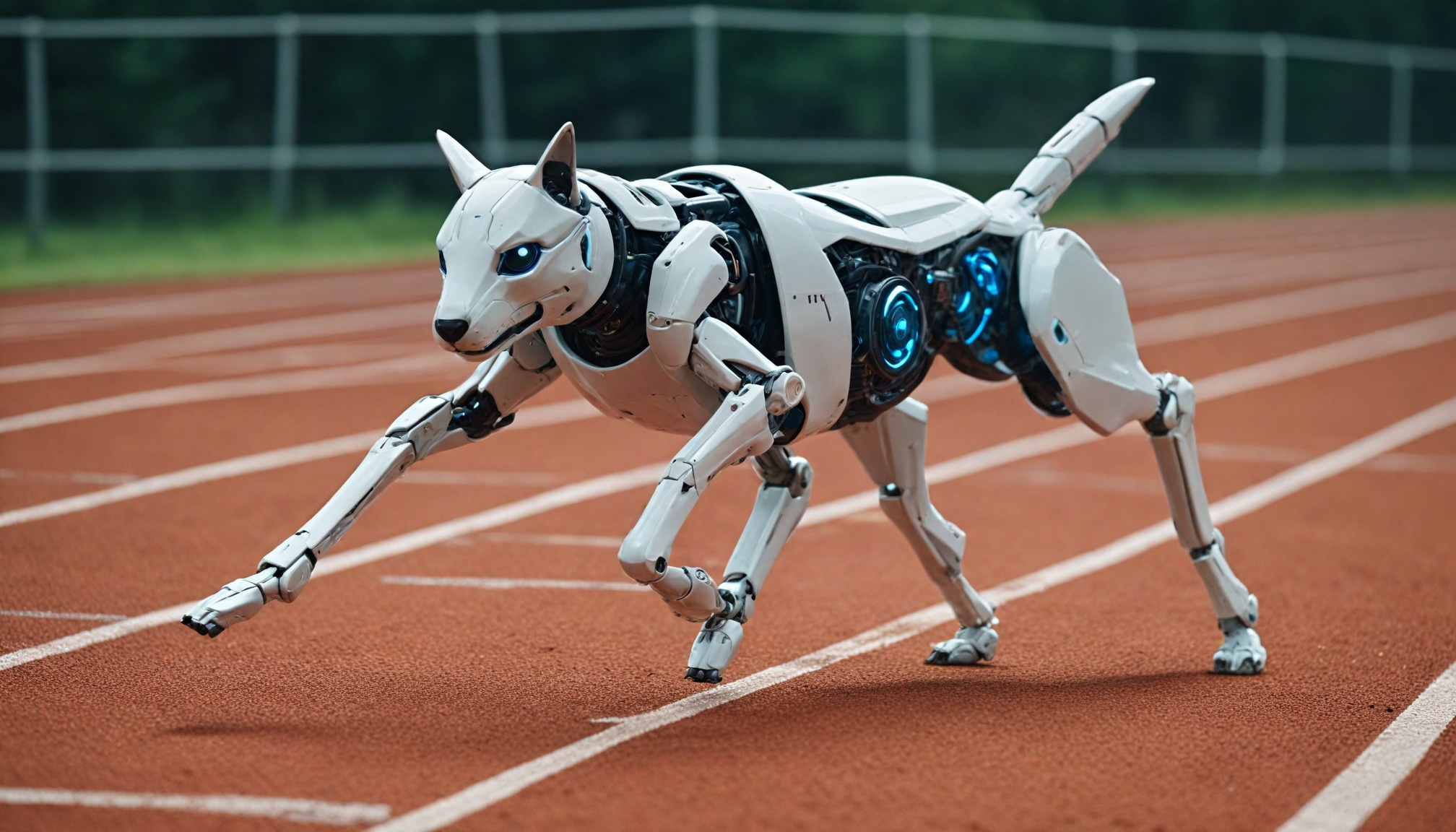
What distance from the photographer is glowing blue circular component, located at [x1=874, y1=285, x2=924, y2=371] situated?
474 centimetres

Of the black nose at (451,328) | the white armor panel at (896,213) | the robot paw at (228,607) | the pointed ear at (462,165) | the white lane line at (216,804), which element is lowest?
the white lane line at (216,804)

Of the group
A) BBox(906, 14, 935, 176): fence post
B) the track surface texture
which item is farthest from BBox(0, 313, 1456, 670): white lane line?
BBox(906, 14, 935, 176): fence post

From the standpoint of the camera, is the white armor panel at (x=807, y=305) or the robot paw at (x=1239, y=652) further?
the robot paw at (x=1239, y=652)

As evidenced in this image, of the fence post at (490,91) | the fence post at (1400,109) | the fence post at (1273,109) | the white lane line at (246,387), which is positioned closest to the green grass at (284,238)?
the fence post at (1273,109)

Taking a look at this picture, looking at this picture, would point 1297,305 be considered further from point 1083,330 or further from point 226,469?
point 1083,330

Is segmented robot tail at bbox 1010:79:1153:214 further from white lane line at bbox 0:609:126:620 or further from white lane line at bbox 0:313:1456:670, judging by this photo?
white lane line at bbox 0:609:126:620

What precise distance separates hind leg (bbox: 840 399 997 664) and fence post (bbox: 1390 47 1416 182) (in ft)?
89.4

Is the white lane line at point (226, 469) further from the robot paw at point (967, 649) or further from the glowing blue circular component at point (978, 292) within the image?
the glowing blue circular component at point (978, 292)

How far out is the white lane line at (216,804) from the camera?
3.74m

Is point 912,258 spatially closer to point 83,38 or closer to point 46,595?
point 46,595

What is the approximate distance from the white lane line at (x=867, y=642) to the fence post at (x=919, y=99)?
466 inches

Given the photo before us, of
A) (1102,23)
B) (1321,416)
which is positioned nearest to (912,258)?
(1321,416)

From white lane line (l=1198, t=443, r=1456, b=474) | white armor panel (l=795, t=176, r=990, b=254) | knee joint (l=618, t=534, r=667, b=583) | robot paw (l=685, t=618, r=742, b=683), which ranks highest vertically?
white armor panel (l=795, t=176, r=990, b=254)

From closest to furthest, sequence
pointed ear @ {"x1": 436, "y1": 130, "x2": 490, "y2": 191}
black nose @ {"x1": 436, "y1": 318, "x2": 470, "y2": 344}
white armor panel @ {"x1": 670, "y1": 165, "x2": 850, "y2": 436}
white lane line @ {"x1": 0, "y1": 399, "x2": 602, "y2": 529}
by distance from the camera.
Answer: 1. black nose @ {"x1": 436, "y1": 318, "x2": 470, "y2": 344}
2. pointed ear @ {"x1": 436, "y1": 130, "x2": 490, "y2": 191}
3. white armor panel @ {"x1": 670, "y1": 165, "x2": 850, "y2": 436}
4. white lane line @ {"x1": 0, "y1": 399, "x2": 602, "y2": 529}
